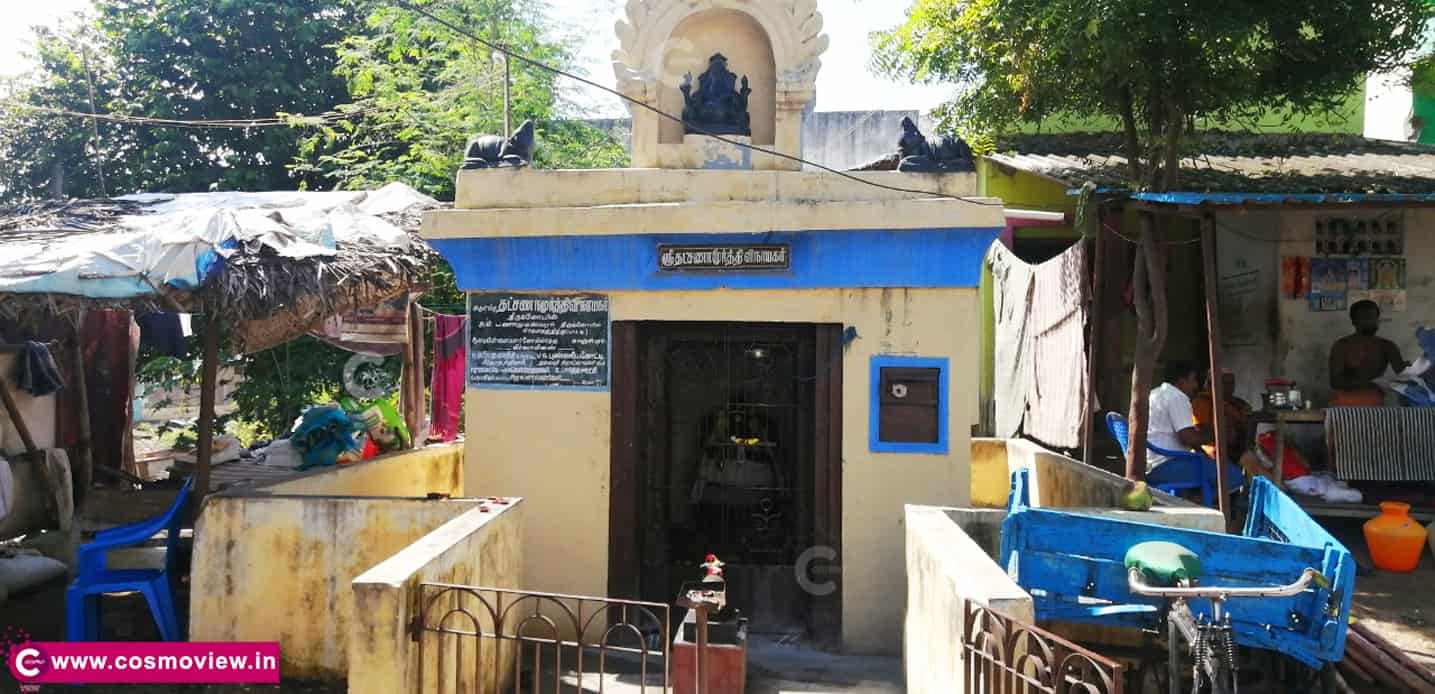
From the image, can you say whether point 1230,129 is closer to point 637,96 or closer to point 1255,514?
point 1255,514

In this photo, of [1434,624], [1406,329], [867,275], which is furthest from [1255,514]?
[1406,329]

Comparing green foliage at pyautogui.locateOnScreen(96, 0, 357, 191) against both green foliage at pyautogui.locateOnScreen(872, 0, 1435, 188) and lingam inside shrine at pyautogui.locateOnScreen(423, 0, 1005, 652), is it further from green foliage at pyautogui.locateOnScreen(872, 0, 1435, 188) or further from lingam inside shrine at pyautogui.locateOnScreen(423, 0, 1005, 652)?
green foliage at pyautogui.locateOnScreen(872, 0, 1435, 188)

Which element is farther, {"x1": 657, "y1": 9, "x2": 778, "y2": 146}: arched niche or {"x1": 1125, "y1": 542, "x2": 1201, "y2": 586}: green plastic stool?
{"x1": 657, "y1": 9, "x2": 778, "y2": 146}: arched niche

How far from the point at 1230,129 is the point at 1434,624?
24.9 feet

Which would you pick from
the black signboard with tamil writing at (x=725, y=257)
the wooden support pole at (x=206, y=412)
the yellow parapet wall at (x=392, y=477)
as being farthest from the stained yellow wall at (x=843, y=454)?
the wooden support pole at (x=206, y=412)

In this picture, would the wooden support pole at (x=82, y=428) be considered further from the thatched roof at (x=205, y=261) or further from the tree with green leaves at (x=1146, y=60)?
the tree with green leaves at (x=1146, y=60)

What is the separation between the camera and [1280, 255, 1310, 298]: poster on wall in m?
9.79

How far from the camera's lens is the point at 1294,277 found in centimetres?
981

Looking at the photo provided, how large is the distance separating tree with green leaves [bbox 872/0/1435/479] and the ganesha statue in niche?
2.44m

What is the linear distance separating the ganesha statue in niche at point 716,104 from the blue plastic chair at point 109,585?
4500mm

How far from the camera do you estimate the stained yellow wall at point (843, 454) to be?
6523 millimetres

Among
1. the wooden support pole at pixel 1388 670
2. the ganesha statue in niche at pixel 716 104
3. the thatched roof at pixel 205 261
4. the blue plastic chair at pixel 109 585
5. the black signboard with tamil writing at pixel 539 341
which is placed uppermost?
the ganesha statue in niche at pixel 716 104

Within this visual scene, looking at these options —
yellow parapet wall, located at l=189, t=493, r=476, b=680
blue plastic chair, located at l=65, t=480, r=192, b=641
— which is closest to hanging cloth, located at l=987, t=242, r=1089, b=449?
yellow parapet wall, located at l=189, t=493, r=476, b=680

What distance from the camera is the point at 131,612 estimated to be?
7.16 meters
